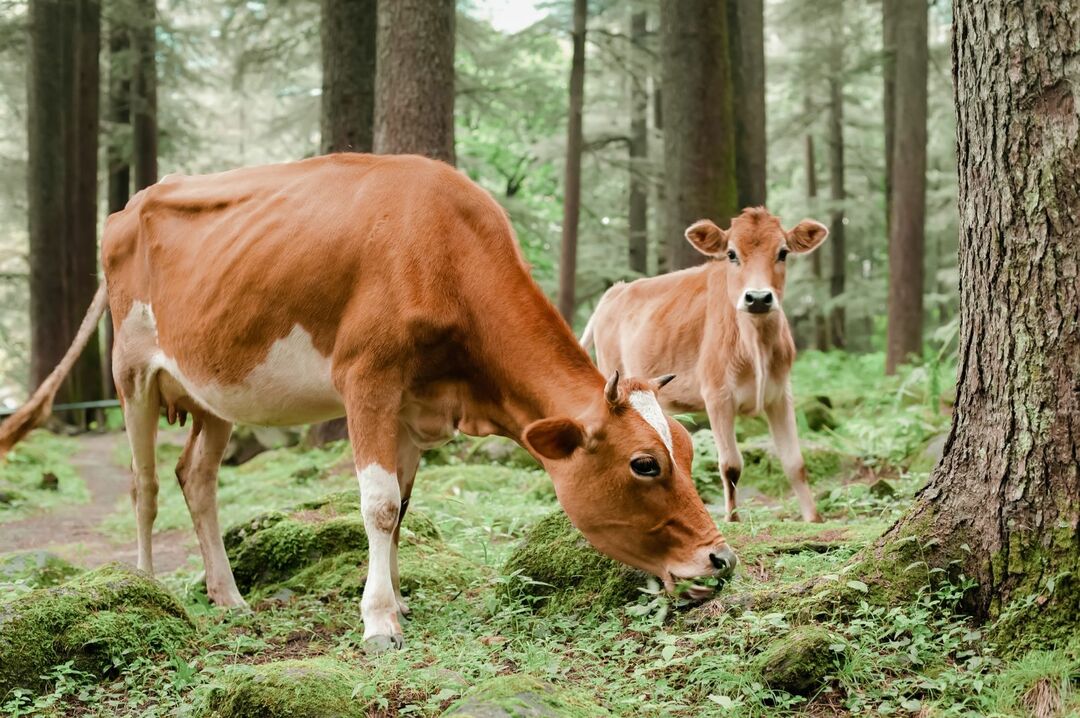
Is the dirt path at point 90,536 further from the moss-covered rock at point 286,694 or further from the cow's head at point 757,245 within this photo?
the cow's head at point 757,245

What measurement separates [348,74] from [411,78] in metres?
2.79

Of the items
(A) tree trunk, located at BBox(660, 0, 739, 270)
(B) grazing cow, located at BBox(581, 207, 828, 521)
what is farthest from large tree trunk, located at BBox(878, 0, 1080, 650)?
(A) tree trunk, located at BBox(660, 0, 739, 270)

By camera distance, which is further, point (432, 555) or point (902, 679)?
point (432, 555)

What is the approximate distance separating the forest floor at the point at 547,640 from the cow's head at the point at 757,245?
1.68 metres

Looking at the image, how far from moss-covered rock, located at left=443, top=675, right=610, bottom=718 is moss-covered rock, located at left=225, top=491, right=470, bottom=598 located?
245cm

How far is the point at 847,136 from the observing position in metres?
33.8

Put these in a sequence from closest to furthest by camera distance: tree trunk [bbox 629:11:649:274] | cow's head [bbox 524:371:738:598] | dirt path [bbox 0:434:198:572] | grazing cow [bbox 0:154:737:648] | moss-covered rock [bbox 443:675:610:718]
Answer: moss-covered rock [bbox 443:675:610:718] < cow's head [bbox 524:371:738:598] < grazing cow [bbox 0:154:737:648] < dirt path [bbox 0:434:198:572] < tree trunk [bbox 629:11:649:274]

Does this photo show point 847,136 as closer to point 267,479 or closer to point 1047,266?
point 267,479

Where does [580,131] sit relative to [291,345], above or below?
A: above

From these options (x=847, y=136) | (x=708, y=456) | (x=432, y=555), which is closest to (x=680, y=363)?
(x=708, y=456)

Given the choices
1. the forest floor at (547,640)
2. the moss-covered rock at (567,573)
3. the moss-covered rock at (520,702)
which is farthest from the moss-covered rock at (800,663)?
the moss-covered rock at (567,573)

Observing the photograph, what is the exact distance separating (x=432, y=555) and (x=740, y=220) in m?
3.60

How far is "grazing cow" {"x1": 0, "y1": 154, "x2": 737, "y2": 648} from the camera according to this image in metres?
5.16

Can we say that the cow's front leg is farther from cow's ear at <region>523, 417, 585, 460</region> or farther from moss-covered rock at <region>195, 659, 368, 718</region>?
moss-covered rock at <region>195, 659, 368, 718</region>
